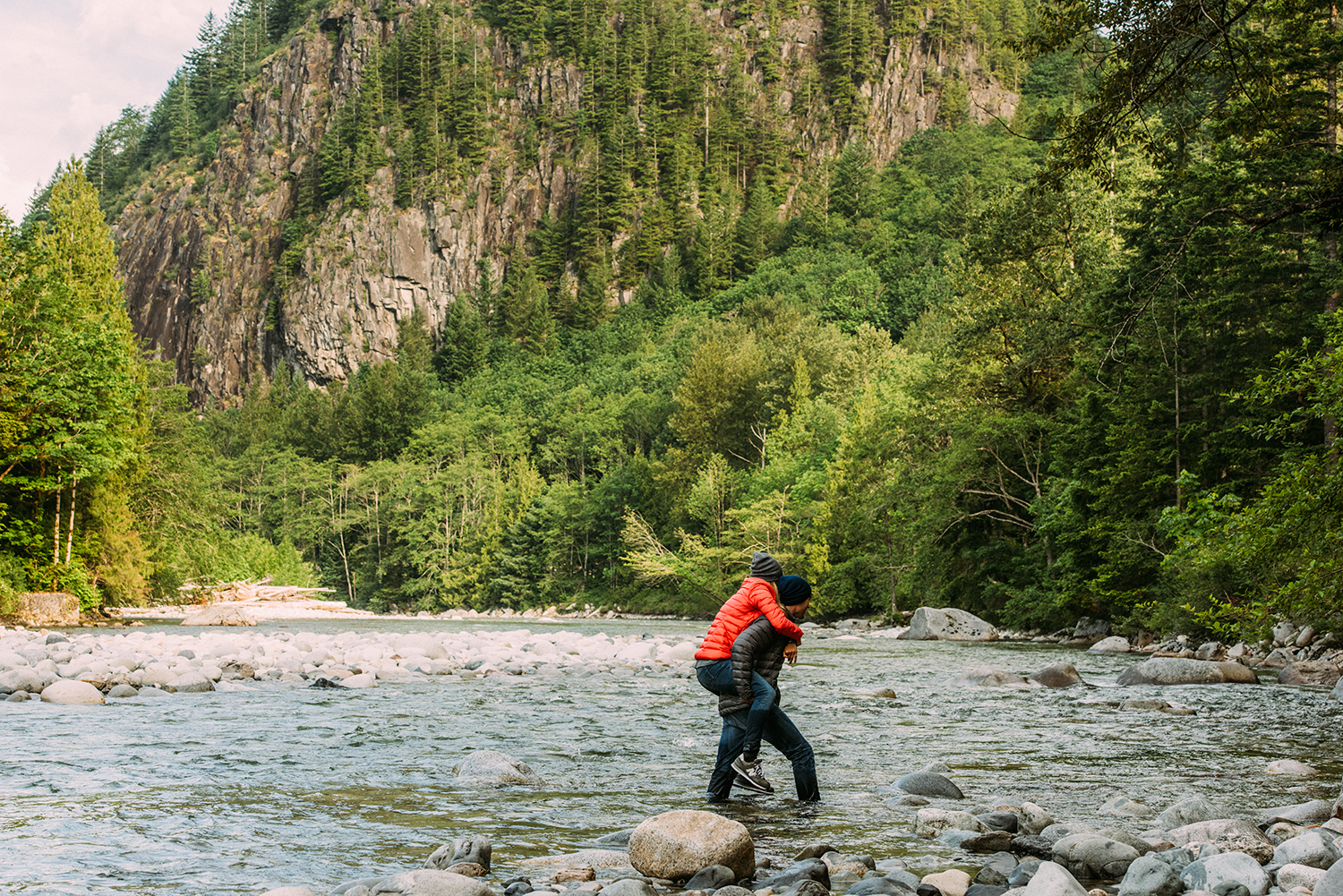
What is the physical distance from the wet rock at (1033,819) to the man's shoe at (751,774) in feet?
6.04

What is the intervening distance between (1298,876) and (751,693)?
3318 mm

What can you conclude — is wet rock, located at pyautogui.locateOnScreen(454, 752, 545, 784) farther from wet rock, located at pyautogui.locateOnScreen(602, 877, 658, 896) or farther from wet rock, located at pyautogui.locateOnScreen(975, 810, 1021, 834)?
wet rock, located at pyautogui.locateOnScreen(975, 810, 1021, 834)

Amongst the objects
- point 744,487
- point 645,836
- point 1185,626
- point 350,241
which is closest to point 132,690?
point 645,836

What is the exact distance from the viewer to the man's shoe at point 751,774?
734 centimetres

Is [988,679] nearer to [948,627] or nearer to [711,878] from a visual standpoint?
[711,878]

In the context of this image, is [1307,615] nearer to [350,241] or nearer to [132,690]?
[132,690]

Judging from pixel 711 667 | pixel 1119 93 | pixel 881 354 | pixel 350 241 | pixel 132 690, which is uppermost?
pixel 350 241

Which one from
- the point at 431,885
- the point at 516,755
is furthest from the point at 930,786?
the point at 431,885

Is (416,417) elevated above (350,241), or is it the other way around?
(350,241)

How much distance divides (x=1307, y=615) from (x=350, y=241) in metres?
130

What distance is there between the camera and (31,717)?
1046cm

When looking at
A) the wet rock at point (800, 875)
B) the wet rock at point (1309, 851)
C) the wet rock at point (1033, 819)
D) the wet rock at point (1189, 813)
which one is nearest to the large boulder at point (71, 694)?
the wet rock at point (800, 875)

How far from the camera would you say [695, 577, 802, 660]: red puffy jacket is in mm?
6965

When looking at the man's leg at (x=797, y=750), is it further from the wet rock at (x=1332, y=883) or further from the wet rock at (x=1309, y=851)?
the wet rock at (x=1332, y=883)
